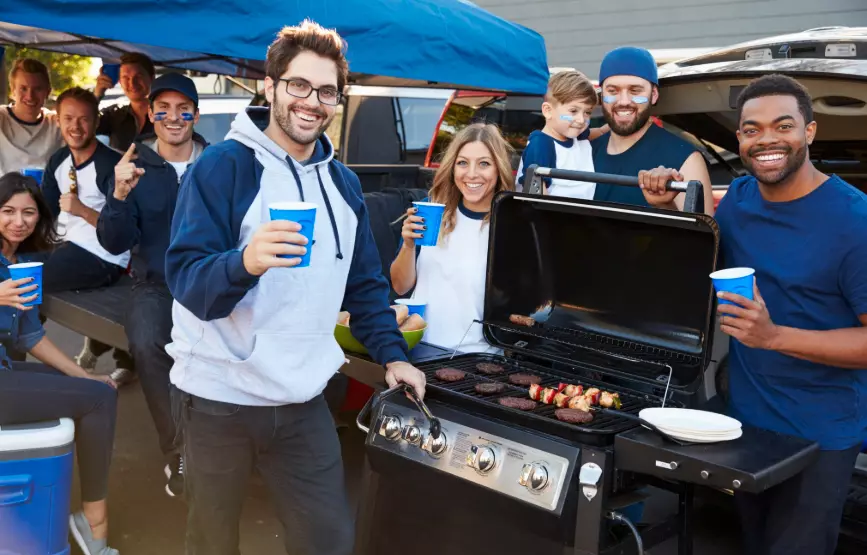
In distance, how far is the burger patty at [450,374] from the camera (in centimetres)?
306

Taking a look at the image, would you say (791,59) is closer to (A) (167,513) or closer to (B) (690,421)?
(B) (690,421)

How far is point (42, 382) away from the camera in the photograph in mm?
3572

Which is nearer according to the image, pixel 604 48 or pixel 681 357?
pixel 681 357

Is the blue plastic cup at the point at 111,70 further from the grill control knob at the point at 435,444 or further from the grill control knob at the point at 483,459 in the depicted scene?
the grill control knob at the point at 483,459

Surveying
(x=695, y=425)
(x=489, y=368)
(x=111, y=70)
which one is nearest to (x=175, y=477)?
(x=489, y=368)

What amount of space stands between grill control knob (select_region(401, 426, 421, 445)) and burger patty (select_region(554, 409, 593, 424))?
495mm

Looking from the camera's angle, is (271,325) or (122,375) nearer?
(271,325)

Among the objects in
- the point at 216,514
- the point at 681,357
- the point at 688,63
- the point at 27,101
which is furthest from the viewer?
the point at 27,101

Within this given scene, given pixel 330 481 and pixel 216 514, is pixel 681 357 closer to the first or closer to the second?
pixel 330 481

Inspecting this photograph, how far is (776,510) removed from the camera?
262 centimetres

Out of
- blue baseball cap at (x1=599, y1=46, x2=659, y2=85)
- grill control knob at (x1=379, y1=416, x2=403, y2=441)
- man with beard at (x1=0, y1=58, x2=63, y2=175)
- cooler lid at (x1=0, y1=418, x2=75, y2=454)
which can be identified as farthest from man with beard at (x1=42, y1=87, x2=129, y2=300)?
blue baseball cap at (x1=599, y1=46, x2=659, y2=85)

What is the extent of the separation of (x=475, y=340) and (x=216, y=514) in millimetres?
1297

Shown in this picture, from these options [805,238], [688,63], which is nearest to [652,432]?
[805,238]

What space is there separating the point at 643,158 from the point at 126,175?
2501mm
